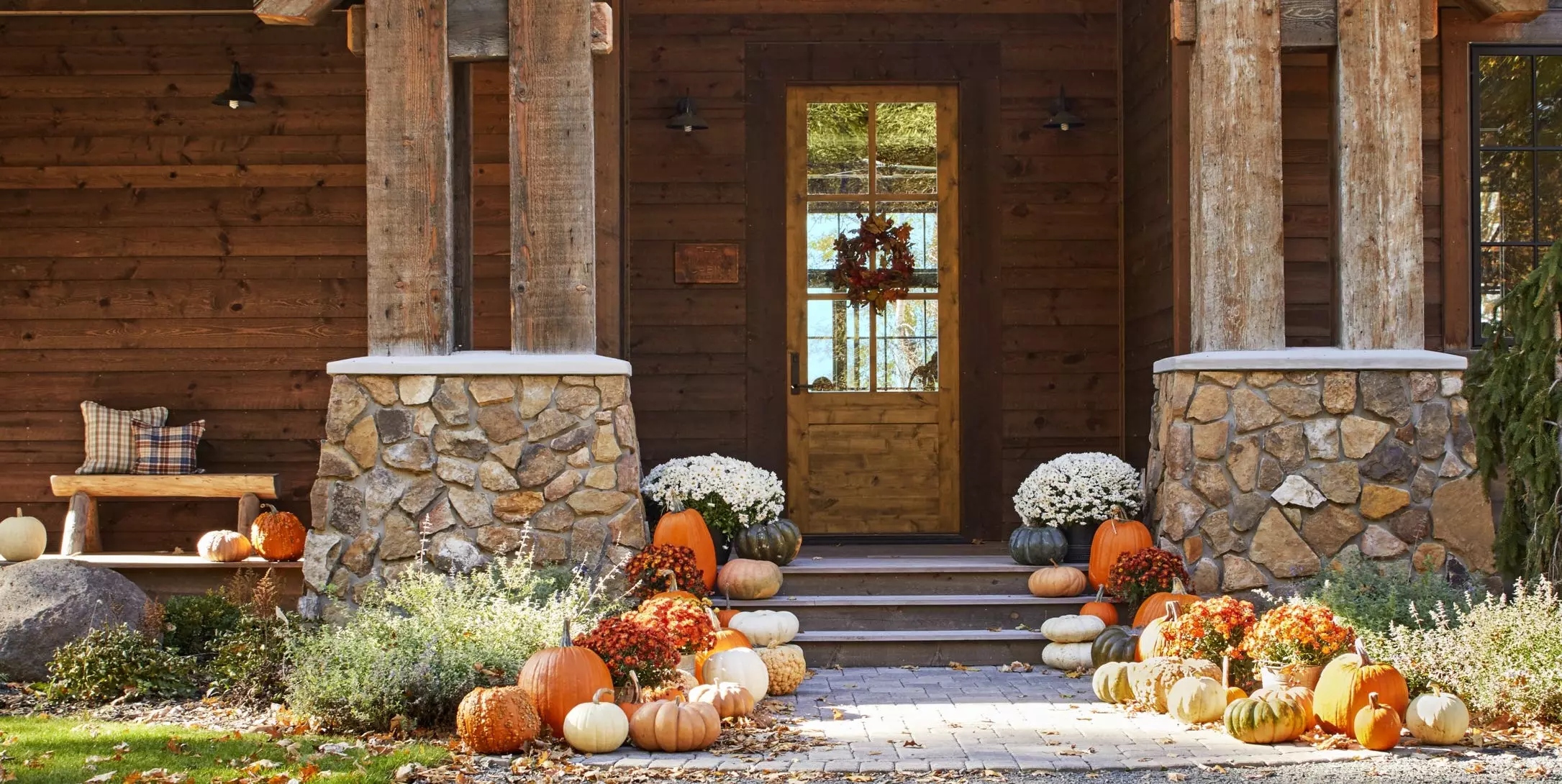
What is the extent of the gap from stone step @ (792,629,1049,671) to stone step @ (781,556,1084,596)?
428 mm

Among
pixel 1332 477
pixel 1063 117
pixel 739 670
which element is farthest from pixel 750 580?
pixel 1063 117

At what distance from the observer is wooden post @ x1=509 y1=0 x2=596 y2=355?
5762 millimetres

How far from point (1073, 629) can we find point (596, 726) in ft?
7.44

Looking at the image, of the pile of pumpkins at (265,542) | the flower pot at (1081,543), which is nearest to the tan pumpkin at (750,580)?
the flower pot at (1081,543)

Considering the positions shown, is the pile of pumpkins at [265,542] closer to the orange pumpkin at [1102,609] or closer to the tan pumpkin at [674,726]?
the tan pumpkin at [674,726]

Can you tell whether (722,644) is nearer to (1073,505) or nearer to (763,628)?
(763,628)

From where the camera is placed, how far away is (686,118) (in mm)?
7438

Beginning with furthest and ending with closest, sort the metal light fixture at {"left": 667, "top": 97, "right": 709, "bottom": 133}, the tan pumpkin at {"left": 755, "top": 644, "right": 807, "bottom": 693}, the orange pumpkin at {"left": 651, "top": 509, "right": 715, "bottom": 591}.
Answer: the metal light fixture at {"left": 667, "top": 97, "right": 709, "bottom": 133} → the orange pumpkin at {"left": 651, "top": 509, "right": 715, "bottom": 591} → the tan pumpkin at {"left": 755, "top": 644, "right": 807, "bottom": 693}

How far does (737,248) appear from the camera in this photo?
766 cm

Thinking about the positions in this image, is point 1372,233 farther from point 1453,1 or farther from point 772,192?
point 772,192

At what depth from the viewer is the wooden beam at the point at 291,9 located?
5707mm

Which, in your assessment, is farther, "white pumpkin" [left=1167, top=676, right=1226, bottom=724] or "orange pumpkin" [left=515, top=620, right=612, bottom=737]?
"white pumpkin" [left=1167, top=676, right=1226, bottom=724]

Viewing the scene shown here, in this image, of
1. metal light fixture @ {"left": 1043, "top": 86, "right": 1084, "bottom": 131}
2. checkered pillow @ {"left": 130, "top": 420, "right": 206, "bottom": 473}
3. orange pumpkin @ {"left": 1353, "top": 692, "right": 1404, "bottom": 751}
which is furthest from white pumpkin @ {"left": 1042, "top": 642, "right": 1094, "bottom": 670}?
checkered pillow @ {"left": 130, "top": 420, "right": 206, "bottom": 473}

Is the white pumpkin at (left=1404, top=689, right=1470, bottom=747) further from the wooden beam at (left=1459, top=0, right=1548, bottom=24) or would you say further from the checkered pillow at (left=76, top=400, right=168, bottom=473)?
the checkered pillow at (left=76, top=400, right=168, bottom=473)
